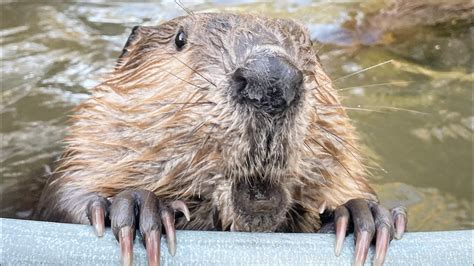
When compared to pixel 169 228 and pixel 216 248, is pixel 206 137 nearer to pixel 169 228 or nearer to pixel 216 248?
pixel 169 228

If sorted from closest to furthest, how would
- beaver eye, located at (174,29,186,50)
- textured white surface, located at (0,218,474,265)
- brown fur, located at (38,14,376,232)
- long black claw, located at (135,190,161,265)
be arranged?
textured white surface, located at (0,218,474,265) → long black claw, located at (135,190,161,265) → brown fur, located at (38,14,376,232) → beaver eye, located at (174,29,186,50)

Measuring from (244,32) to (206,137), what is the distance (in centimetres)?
27

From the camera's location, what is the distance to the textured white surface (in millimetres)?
1426

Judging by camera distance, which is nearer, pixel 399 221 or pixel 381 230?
pixel 381 230

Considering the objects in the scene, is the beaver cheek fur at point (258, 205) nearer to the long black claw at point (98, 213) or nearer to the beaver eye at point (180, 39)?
the long black claw at point (98, 213)

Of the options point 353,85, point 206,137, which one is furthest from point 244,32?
point 353,85

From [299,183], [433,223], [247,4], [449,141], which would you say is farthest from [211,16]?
[247,4]

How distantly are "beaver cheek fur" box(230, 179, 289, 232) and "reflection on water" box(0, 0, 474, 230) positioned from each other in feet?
3.68

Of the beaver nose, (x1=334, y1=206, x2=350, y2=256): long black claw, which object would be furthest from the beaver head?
(x1=334, y1=206, x2=350, y2=256): long black claw

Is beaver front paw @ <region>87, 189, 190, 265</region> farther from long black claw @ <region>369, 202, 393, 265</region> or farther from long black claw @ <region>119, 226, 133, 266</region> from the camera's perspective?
long black claw @ <region>369, 202, 393, 265</region>

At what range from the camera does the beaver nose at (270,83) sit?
1.55m

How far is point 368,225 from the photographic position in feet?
5.74

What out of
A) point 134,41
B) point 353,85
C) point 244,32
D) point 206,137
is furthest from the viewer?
point 353,85

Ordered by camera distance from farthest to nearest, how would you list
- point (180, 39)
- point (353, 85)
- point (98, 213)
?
point (353, 85)
point (180, 39)
point (98, 213)
